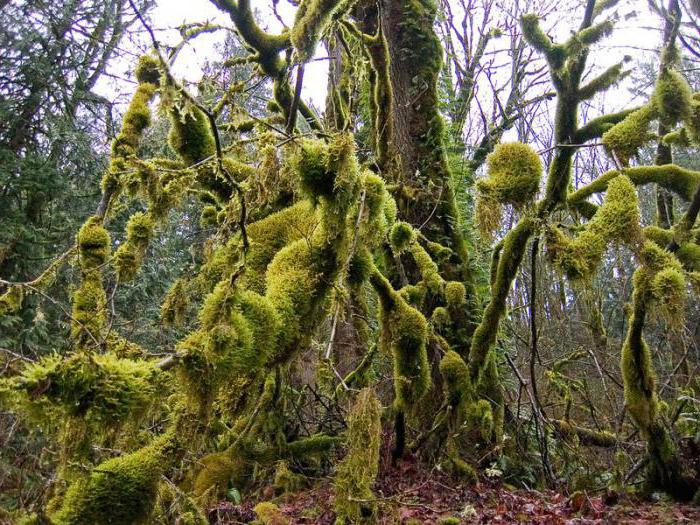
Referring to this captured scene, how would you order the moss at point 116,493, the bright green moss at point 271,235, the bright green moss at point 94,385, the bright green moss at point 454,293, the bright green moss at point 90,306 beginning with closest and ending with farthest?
the bright green moss at point 94,385, the moss at point 116,493, the bright green moss at point 90,306, the bright green moss at point 271,235, the bright green moss at point 454,293

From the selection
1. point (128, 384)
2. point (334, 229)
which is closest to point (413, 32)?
point (334, 229)

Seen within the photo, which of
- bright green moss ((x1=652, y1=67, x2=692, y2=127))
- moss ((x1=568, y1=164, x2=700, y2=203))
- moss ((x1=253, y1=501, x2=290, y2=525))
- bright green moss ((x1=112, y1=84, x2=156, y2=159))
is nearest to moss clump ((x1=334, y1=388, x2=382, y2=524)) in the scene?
moss ((x1=253, y1=501, x2=290, y2=525))

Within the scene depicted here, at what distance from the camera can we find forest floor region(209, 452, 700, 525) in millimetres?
4328

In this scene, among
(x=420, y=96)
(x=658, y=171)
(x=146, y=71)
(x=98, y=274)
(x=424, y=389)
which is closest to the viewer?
(x=98, y=274)

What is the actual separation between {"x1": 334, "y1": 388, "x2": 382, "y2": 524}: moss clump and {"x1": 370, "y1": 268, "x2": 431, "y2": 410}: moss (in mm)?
1118

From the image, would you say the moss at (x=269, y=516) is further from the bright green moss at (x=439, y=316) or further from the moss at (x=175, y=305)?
the bright green moss at (x=439, y=316)

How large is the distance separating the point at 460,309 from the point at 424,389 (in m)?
1.56

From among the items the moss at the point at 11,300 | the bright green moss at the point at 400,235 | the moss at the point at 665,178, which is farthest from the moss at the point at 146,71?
the moss at the point at 665,178

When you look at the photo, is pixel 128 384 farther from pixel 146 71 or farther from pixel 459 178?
pixel 459 178

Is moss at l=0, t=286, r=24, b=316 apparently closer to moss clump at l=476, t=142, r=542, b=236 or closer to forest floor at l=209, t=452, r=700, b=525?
forest floor at l=209, t=452, r=700, b=525

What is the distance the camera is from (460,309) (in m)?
6.18

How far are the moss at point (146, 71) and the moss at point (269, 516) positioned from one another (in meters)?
3.87

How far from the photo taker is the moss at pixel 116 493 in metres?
2.28

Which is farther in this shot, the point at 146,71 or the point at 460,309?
the point at 460,309
